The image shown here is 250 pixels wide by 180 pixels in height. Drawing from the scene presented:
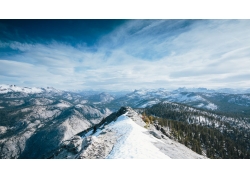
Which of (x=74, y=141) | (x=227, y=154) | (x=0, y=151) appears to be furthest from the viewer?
(x=0, y=151)

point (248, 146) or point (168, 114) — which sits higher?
point (168, 114)

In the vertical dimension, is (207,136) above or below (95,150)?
below

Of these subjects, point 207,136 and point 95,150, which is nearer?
point 95,150

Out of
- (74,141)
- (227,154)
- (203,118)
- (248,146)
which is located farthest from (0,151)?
(248,146)

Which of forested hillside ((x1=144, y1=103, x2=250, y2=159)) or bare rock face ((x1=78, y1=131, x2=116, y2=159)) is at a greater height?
bare rock face ((x1=78, y1=131, x2=116, y2=159))

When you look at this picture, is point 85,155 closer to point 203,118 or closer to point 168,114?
point 168,114

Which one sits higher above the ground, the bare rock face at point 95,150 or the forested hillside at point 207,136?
the bare rock face at point 95,150

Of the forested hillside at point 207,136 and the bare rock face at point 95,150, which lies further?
the forested hillside at point 207,136

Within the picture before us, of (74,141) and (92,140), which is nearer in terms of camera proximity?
(92,140)

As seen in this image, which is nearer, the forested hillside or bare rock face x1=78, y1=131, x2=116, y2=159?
bare rock face x1=78, y1=131, x2=116, y2=159
